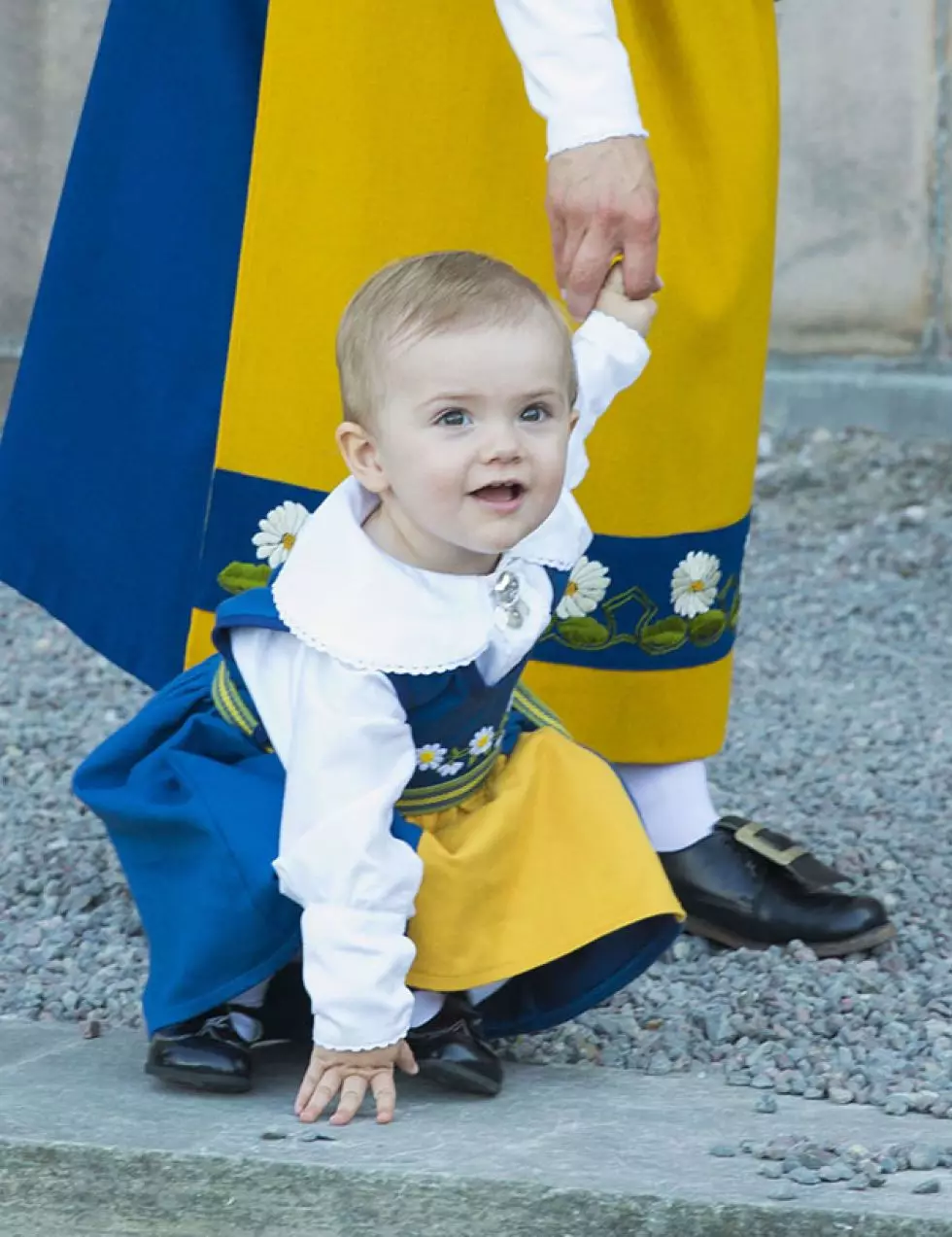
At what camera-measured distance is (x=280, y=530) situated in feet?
7.68

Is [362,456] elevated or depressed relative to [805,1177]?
elevated

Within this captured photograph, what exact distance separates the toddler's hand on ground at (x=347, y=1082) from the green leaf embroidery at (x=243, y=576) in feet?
2.00

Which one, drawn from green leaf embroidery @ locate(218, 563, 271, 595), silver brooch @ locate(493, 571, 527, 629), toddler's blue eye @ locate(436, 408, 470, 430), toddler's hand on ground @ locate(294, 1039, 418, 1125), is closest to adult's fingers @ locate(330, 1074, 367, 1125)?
toddler's hand on ground @ locate(294, 1039, 418, 1125)

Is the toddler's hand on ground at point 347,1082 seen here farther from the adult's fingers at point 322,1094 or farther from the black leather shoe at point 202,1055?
the black leather shoe at point 202,1055

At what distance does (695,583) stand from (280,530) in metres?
0.44

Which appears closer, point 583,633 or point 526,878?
point 526,878

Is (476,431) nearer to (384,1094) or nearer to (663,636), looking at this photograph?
(384,1094)

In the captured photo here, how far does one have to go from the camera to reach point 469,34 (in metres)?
2.27

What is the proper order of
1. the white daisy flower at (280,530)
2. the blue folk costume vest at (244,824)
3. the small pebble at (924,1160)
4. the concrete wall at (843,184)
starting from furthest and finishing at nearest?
the concrete wall at (843,184)
the white daisy flower at (280,530)
the blue folk costume vest at (244,824)
the small pebble at (924,1160)

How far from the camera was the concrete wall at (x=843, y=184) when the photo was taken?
523 centimetres

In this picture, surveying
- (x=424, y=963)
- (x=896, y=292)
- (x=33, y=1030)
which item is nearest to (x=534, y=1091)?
(x=424, y=963)

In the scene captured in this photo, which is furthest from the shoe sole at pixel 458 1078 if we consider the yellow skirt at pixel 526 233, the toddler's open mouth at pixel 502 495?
the yellow skirt at pixel 526 233

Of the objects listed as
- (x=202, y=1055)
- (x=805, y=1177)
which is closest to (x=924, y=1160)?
(x=805, y=1177)

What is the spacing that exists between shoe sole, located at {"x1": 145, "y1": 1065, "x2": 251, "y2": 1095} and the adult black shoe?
0.68 m
